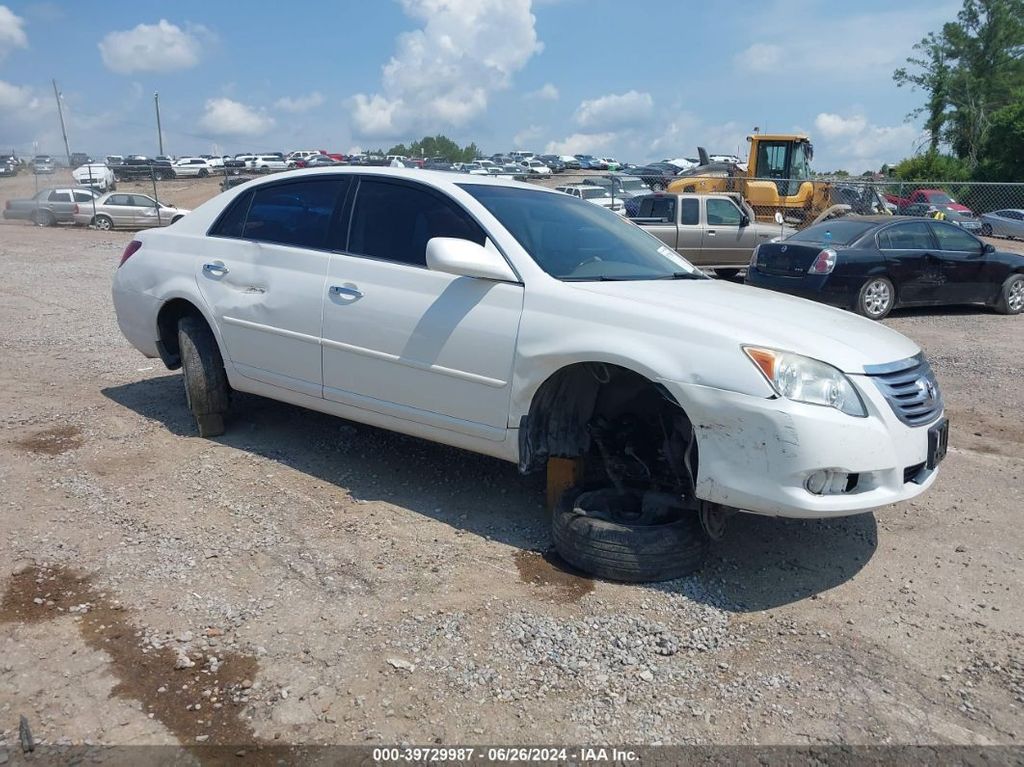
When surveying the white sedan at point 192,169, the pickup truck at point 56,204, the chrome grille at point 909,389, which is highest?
the white sedan at point 192,169

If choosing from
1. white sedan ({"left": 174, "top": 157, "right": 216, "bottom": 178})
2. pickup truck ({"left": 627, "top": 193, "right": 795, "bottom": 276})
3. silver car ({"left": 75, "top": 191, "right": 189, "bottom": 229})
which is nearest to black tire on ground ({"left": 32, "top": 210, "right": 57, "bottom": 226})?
silver car ({"left": 75, "top": 191, "right": 189, "bottom": 229})

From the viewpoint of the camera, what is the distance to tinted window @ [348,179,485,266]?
447 centimetres

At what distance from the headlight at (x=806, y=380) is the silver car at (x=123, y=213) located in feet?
86.9

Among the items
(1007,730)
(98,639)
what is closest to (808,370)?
(1007,730)

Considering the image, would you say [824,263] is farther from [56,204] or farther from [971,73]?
[971,73]

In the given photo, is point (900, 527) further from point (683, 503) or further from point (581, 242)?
point (581, 242)

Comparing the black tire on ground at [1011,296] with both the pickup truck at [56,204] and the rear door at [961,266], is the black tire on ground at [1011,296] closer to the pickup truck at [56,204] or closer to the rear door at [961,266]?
the rear door at [961,266]

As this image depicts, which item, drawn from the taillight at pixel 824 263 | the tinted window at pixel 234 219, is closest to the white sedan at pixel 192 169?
the taillight at pixel 824 263

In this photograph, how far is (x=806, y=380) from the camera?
3.46 m

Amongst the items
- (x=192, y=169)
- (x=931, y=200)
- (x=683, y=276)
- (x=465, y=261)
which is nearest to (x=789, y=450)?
(x=683, y=276)

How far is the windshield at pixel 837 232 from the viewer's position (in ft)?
36.9

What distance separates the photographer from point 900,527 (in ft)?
14.6

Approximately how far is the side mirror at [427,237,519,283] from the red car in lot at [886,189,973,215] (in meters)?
25.1

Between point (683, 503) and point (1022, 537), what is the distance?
1919 mm
